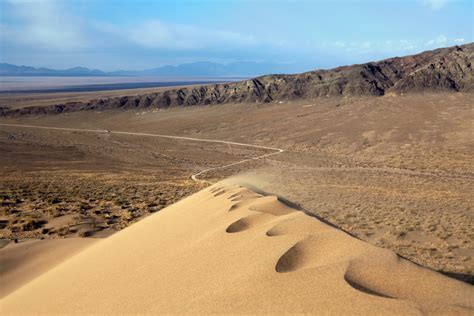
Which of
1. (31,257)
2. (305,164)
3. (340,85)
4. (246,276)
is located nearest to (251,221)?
(246,276)

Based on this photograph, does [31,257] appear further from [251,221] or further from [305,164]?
[305,164]

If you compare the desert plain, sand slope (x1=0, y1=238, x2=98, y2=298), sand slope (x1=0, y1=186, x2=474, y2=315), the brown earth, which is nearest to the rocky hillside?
the brown earth

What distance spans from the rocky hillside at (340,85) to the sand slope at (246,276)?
Result: 198 ft

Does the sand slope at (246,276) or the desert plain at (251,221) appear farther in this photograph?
the desert plain at (251,221)

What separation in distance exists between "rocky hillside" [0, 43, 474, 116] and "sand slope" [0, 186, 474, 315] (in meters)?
60.4

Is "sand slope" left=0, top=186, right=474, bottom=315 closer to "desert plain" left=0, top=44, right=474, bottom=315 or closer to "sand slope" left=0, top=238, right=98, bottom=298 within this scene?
"desert plain" left=0, top=44, right=474, bottom=315

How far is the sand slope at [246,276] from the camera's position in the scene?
319 cm

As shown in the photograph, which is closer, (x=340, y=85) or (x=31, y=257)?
(x=31, y=257)

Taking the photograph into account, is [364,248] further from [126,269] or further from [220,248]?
[126,269]

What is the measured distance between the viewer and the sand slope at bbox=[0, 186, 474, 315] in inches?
126

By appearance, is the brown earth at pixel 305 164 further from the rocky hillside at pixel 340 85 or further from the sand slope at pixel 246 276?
the rocky hillside at pixel 340 85

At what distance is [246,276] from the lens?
3738 mm

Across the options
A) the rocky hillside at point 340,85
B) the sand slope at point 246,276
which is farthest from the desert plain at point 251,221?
the rocky hillside at point 340,85

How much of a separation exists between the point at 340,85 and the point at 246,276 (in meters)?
65.6
